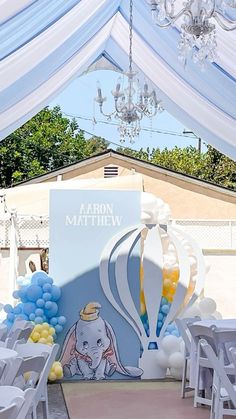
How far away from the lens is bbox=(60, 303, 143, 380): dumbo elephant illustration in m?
7.45

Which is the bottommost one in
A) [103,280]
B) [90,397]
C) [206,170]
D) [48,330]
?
[90,397]

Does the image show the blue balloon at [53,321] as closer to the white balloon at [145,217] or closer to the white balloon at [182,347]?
the white balloon at [182,347]

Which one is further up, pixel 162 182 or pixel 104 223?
pixel 162 182

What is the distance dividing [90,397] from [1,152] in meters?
18.0

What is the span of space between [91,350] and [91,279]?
2.50 feet

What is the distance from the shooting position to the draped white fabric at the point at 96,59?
5.60m

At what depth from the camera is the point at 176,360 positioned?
7191 millimetres

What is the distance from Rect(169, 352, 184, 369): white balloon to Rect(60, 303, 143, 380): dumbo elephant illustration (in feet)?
1.44

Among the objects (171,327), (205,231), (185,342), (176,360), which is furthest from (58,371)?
(205,231)

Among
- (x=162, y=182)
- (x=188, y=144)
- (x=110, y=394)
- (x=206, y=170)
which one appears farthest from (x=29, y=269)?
(x=188, y=144)

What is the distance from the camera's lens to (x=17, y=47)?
18.6 feet

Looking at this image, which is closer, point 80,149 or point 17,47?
point 17,47

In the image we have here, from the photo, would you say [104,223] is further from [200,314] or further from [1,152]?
[1,152]

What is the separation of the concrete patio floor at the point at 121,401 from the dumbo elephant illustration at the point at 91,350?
0.62 feet
